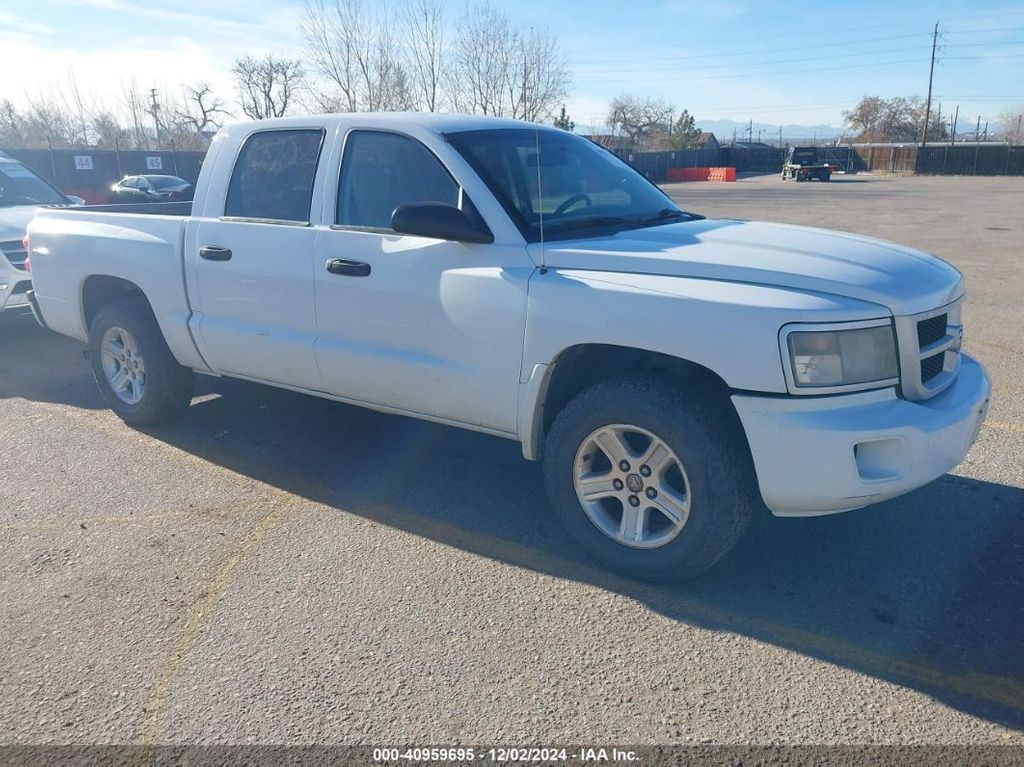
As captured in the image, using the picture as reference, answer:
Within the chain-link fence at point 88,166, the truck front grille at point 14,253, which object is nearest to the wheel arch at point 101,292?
the truck front grille at point 14,253

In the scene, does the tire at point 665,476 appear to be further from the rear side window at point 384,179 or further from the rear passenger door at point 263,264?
the rear passenger door at point 263,264

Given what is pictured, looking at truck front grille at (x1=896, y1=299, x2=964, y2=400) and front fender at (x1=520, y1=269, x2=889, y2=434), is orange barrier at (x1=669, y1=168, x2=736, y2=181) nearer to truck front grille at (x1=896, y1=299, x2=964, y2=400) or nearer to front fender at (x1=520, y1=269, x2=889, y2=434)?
truck front grille at (x1=896, y1=299, x2=964, y2=400)

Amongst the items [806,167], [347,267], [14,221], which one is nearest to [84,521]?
[347,267]

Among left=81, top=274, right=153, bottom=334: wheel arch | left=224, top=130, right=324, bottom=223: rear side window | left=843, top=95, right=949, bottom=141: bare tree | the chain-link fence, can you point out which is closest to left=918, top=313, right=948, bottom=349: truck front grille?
left=224, top=130, right=324, bottom=223: rear side window

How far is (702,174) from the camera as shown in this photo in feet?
173

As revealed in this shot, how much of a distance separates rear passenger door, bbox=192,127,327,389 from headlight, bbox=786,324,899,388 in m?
2.46

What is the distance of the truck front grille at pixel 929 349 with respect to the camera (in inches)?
125

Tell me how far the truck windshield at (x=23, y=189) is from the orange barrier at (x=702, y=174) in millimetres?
45182

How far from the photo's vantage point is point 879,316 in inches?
123

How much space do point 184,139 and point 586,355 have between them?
56.7 meters

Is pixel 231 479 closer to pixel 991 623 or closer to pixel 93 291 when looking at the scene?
pixel 93 291

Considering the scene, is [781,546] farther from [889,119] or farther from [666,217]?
[889,119]

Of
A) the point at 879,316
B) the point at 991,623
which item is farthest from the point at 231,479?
the point at 991,623

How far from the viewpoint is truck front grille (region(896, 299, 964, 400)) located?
3176mm
